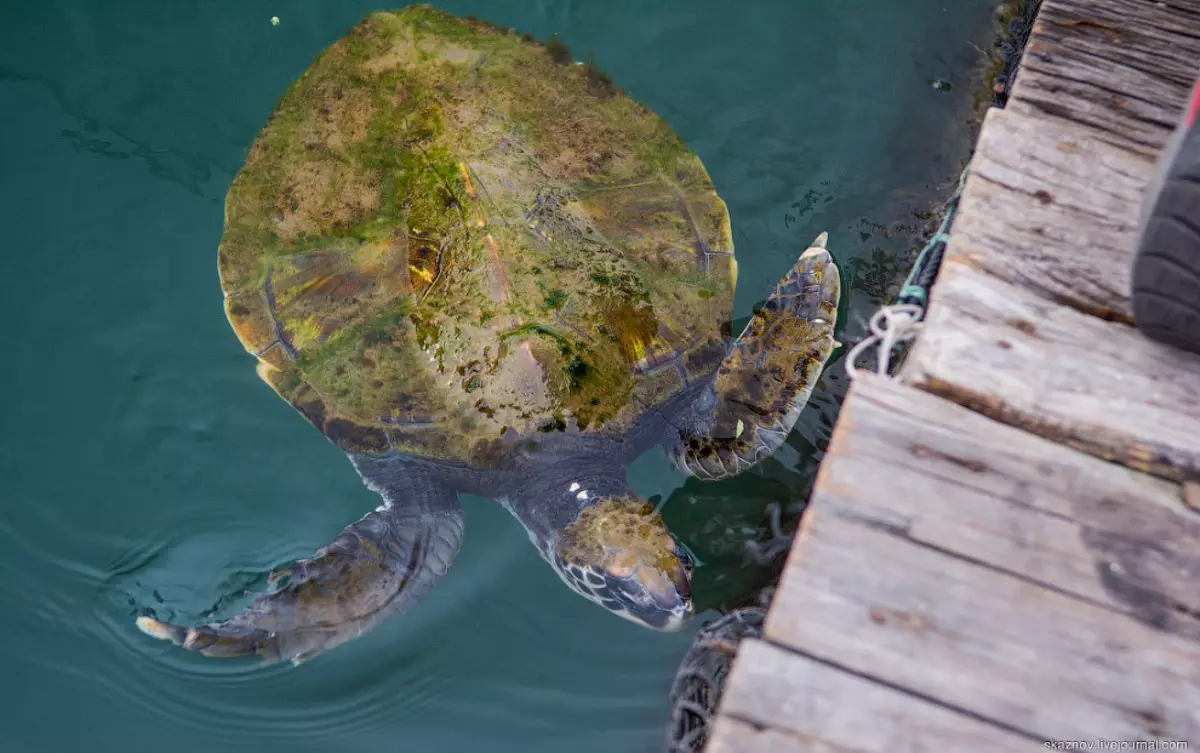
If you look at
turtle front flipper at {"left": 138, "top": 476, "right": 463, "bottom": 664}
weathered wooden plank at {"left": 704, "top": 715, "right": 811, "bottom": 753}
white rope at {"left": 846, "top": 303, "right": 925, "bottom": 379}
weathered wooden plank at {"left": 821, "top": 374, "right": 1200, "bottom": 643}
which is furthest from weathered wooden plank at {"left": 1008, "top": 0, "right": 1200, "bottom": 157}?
turtle front flipper at {"left": 138, "top": 476, "right": 463, "bottom": 664}

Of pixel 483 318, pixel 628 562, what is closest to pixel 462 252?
pixel 483 318

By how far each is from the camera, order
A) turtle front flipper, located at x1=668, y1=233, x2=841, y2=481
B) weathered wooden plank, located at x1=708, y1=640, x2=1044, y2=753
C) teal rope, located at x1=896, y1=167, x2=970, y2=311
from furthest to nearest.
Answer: turtle front flipper, located at x1=668, y1=233, x2=841, y2=481 < teal rope, located at x1=896, y1=167, x2=970, y2=311 < weathered wooden plank, located at x1=708, y1=640, x2=1044, y2=753

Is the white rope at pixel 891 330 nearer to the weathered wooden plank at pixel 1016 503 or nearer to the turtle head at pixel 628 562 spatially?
the weathered wooden plank at pixel 1016 503

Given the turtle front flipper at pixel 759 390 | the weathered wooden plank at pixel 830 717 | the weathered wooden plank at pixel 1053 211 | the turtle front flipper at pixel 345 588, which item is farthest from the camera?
the turtle front flipper at pixel 759 390

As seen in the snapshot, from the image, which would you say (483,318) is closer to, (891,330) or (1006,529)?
(891,330)

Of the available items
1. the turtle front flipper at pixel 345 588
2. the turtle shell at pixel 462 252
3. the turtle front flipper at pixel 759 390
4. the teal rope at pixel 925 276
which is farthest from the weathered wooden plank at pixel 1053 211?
the turtle front flipper at pixel 345 588

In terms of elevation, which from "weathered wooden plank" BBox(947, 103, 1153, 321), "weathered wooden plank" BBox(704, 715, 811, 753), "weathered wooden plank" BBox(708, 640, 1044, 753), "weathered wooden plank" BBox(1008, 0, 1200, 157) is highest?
"weathered wooden plank" BBox(1008, 0, 1200, 157)

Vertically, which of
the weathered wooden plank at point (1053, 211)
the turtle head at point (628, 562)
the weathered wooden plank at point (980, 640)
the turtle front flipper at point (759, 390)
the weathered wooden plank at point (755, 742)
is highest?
the weathered wooden plank at point (1053, 211)

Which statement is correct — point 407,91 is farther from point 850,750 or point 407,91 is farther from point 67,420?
point 850,750

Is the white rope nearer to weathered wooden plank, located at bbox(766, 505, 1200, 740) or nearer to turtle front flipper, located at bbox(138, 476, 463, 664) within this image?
weathered wooden plank, located at bbox(766, 505, 1200, 740)
